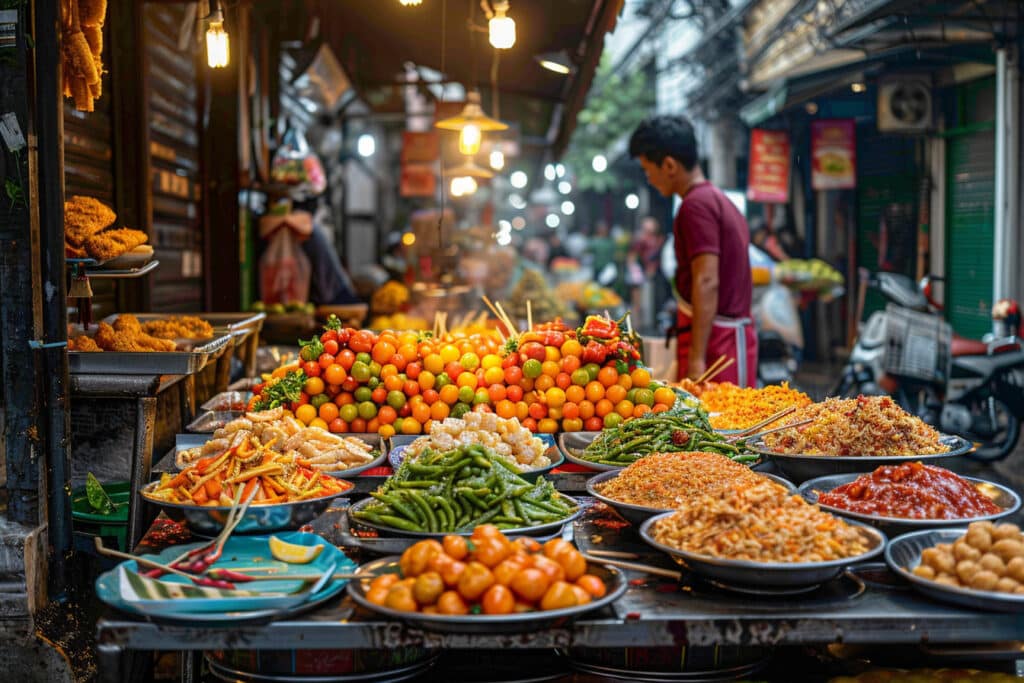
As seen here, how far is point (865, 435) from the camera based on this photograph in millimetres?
4027

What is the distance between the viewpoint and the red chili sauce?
331cm

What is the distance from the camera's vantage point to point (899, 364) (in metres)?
9.98

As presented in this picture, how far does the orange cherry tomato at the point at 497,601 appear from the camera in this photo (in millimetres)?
2604

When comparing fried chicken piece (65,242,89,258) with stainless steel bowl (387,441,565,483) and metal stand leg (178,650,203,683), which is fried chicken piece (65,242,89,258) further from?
metal stand leg (178,650,203,683)

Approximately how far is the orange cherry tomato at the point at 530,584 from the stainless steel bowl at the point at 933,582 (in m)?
1.07

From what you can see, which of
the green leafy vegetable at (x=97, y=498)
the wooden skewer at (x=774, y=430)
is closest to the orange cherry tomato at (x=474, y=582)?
the wooden skewer at (x=774, y=430)

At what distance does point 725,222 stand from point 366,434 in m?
2.98

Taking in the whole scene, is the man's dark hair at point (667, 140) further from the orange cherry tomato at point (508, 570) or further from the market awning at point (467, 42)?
the orange cherry tomato at point (508, 570)

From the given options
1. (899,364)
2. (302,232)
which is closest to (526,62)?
(302,232)

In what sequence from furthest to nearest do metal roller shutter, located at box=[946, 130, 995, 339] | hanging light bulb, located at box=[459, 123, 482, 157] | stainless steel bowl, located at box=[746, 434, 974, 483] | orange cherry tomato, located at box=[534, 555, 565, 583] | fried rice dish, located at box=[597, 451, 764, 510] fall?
metal roller shutter, located at box=[946, 130, 995, 339] → hanging light bulb, located at box=[459, 123, 482, 157] → stainless steel bowl, located at box=[746, 434, 974, 483] → fried rice dish, located at box=[597, 451, 764, 510] → orange cherry tomato, located at box=[534, 555, 565, 583]

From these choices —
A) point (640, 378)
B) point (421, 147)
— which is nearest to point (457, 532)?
point (640, 378)

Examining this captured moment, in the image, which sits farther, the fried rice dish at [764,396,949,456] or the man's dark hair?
the man's dark hair

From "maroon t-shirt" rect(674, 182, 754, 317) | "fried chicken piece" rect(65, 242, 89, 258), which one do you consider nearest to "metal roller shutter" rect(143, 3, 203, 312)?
"fried chicken piece" rect(65, 242, 89, 258)

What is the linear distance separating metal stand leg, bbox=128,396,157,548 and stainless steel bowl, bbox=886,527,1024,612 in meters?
3.07
